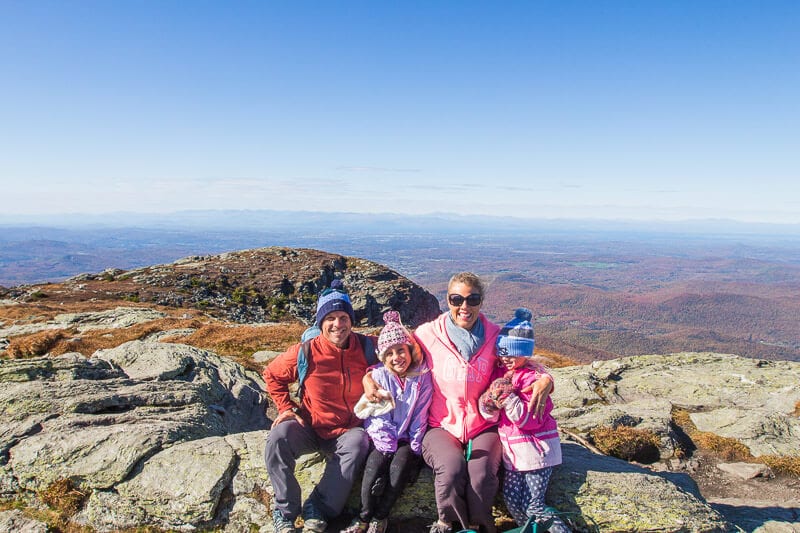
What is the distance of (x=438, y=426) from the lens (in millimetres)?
7223

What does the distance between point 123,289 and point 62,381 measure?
4582 cm

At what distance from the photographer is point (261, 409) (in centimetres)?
1473

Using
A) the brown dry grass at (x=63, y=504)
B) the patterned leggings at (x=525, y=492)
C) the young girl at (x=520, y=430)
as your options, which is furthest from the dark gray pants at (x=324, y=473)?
the brown dry grass at (x=63, y=504)

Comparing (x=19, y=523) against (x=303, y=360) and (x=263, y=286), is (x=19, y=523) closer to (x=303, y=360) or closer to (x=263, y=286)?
(x=303, y=360)

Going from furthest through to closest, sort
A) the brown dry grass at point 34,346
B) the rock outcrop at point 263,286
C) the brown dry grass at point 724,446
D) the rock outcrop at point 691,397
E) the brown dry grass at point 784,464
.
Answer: the rock outcrop at point 263,286 < the brown dry grass at point 34,346 < the rock outcrop at point 691,397 < the brown dry grass at point 724,446 < the brown dry grass at point 784,464

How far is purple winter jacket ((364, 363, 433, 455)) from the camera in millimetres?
7008

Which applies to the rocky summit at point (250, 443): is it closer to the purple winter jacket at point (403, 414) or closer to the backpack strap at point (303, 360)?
the purple winter jacket at point (403, 414)

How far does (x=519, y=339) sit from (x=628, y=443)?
8409mm

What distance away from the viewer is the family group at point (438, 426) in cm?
664

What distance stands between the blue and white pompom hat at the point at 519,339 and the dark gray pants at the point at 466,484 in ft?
5.11

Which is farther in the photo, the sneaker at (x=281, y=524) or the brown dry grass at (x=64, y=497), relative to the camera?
the brown dry grass at (x=64, y=497)

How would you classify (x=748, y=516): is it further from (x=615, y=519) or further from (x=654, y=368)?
(x=654, y=368)

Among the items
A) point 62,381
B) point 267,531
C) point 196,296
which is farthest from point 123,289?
point 267,531

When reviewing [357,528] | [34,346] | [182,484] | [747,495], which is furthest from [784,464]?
[34,346]
